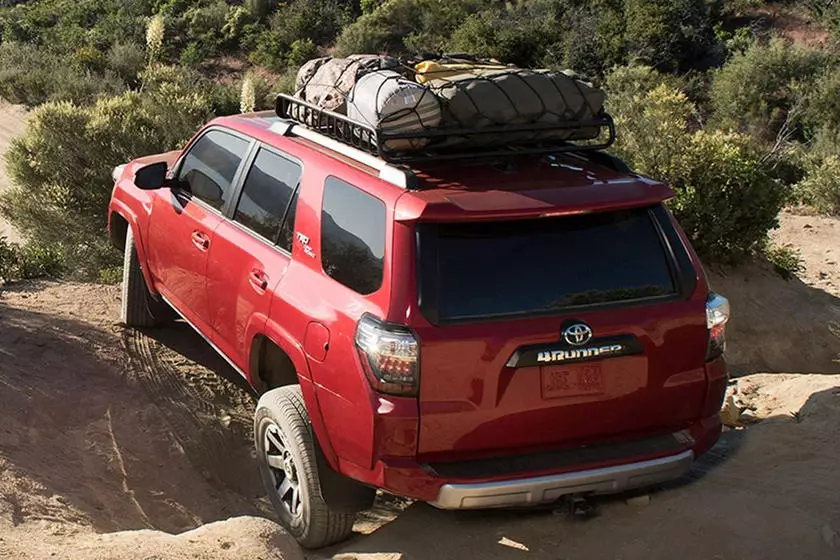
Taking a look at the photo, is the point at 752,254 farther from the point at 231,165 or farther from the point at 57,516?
the point at 57,516

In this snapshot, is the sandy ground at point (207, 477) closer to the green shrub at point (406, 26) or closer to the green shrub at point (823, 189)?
the green shrub at point (823, 189)

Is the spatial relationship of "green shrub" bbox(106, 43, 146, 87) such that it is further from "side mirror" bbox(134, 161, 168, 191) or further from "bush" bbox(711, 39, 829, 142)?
"side mirror" bbox(134, 161, 168, 191)

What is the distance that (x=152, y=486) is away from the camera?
545 centimetres

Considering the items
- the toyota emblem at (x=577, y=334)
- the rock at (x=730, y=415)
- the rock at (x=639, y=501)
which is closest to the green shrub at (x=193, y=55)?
the rock at (x=730, y=415)

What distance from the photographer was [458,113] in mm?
4586

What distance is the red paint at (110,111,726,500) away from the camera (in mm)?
3957

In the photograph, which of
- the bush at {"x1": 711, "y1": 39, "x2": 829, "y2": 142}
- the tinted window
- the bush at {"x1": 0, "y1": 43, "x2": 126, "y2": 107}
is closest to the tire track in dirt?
the tinted window

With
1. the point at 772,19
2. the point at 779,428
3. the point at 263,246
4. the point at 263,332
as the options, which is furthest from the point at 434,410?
the point at 772,19

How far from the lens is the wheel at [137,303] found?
23.2 ft

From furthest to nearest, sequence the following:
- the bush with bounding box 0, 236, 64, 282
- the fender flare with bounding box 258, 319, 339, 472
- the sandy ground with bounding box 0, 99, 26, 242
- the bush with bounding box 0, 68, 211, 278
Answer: the sandy ground with bounding box 0, 99, 26, 242, the bush with bounding box 0, 68, 211, 278, the bush with bounding box 0, 236, 64, 282, the fender flare with bounding box 258, 319, 339, 472

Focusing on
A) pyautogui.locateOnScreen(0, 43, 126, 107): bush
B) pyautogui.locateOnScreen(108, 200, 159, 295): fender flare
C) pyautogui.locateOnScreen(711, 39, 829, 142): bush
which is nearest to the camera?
pyautogui.locateOnScreen(108, 200, 159, 295): fender flare

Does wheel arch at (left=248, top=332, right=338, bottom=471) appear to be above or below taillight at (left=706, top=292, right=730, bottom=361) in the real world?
below

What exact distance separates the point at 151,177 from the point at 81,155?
6809 millimetres

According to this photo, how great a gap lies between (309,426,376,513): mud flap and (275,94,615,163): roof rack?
1308 millimetres
